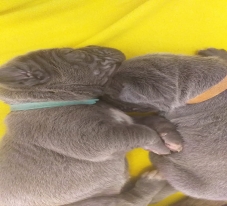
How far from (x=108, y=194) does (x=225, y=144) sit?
682mm

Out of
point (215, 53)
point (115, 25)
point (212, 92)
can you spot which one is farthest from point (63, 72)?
point (215, 53)

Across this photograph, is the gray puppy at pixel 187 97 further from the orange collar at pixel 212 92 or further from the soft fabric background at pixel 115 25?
the soft fabric background at pixel 115 25

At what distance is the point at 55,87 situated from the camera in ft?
4.83

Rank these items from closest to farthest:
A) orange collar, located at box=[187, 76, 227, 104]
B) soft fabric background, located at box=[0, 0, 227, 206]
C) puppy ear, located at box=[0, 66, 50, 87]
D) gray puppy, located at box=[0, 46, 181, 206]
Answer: puppy ear, located at box=[0, 66, 50, 87] < gray puppy, located at box=[0, 46, 181, 206] < orange collar, located at box=[187, 76, 227, 104] < soft fabric background, located at box=[0, 0, 227, 206]

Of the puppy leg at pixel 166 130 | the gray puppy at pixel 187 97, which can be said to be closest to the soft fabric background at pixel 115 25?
the gray puppy at pixel 187 97

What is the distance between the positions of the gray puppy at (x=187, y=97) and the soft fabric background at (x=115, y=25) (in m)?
0.30

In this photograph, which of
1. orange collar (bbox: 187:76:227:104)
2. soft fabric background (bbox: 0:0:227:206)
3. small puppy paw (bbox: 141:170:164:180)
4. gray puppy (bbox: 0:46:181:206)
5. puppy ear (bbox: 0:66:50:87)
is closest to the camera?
puppy ear (bbox: 0:66:50:87)

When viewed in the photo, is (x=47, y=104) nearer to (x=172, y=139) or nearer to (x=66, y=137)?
(x=66, y=137)

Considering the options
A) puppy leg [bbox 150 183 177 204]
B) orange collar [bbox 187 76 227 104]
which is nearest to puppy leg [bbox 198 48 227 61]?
orange collar [bbox 187 76 227 104]

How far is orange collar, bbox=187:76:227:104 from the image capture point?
1.59m

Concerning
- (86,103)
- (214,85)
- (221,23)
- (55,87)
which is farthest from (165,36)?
(55,87)

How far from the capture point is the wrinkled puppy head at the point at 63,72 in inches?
50.8

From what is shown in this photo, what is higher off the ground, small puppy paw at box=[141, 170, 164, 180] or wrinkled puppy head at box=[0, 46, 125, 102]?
wrinkled puppy head at box=[0, 46, 125, 102]

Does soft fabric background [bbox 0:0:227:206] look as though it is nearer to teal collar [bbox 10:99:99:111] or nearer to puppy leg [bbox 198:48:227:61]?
puppy leg [bbox 198:48:227:61]
